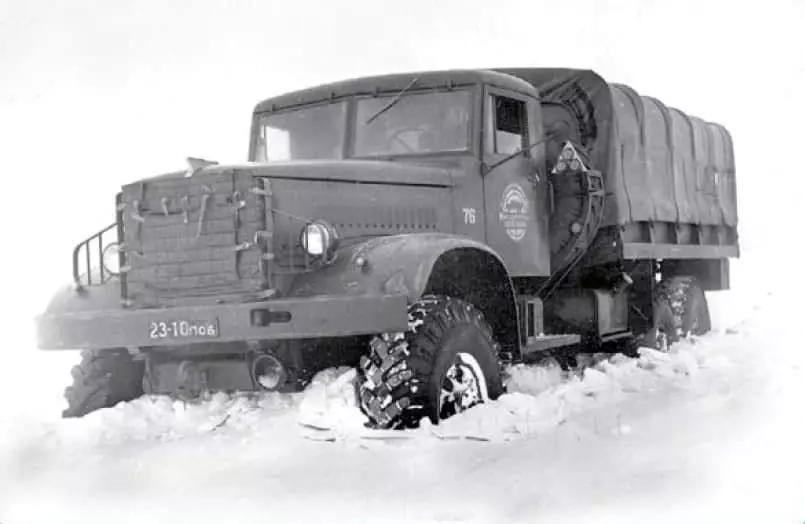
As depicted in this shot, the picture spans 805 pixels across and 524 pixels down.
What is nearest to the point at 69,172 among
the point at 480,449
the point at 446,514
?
the point at 480,449

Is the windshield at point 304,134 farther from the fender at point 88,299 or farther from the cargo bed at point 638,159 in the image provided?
the cargo bed at point 638,159

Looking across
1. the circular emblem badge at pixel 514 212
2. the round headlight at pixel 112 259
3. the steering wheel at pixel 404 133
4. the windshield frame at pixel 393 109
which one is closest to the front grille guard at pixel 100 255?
the round headlight at pixel 112 259

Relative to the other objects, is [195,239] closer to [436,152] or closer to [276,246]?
[276,246]

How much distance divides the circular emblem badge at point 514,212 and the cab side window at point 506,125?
0.95ft

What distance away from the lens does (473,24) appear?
21.0 feet

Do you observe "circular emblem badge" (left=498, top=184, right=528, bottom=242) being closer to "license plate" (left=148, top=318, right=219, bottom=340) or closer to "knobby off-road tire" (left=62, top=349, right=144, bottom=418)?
"license plate" (left=148, top=318, right=219, bottom=340)

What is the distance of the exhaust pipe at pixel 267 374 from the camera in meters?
6.51

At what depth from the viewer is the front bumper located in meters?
5.98

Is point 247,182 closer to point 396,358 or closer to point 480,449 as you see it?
point 396,358

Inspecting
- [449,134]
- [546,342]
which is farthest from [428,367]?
[546,342]

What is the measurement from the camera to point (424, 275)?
6164mm

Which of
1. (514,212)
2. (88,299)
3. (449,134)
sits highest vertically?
(449,134)

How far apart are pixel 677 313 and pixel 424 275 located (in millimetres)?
5304

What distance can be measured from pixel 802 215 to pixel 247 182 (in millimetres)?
2988
